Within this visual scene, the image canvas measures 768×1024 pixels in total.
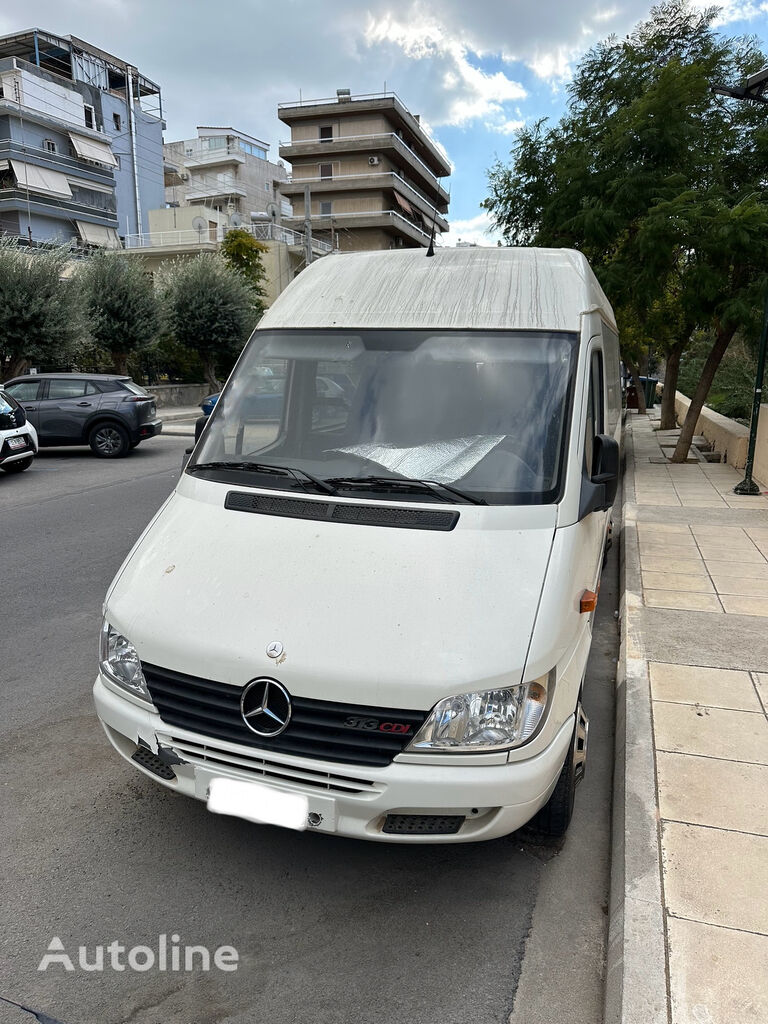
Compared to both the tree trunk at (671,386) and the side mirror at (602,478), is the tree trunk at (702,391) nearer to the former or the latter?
the tree trunk at (671,386)

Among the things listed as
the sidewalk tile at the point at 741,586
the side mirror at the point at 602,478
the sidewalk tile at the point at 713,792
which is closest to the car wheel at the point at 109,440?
the sidewalk tile at the point at 741,586

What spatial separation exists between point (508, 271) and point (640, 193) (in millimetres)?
9320

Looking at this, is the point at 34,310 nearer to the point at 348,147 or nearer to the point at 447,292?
the point at 447,292

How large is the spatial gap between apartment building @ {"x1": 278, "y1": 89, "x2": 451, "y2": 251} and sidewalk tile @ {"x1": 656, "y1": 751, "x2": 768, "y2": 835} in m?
63.7

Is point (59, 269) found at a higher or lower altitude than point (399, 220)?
lower

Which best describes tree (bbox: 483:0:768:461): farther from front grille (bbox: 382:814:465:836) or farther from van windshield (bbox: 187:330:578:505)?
front grille (bbox: 382:814:465:836)

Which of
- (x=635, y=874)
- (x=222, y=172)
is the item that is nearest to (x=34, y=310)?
(x=635, y=874)

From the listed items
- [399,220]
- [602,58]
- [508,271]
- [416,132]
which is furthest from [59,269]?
[416,132]

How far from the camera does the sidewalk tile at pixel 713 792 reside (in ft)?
10.2

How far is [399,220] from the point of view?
64.5m

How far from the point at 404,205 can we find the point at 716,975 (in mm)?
69871


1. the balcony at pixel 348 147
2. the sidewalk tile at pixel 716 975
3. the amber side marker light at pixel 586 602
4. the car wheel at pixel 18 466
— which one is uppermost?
the balcony at pixel 348 147

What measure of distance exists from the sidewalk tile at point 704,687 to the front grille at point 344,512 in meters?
2.09

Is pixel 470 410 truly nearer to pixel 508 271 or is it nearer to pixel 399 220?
pixel 508 271
